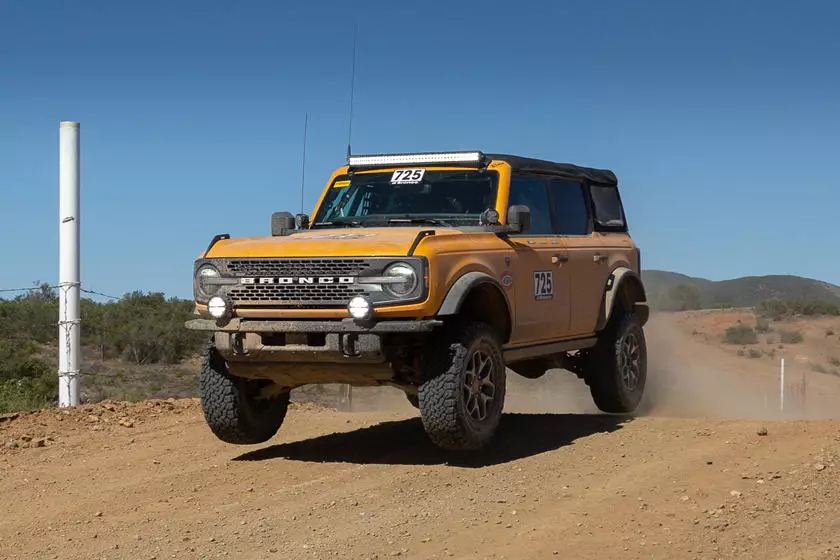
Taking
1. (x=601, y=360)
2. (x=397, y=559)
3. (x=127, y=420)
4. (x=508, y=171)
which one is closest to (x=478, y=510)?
(x=397, y=559)

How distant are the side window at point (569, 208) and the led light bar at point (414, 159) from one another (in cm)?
121

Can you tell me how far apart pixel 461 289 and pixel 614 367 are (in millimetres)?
3370

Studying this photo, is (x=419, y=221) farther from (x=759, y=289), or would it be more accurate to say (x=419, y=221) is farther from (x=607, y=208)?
(x=759, y=289)

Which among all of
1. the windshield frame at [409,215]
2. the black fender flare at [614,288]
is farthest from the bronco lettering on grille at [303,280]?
the black fender flare at [614,288]

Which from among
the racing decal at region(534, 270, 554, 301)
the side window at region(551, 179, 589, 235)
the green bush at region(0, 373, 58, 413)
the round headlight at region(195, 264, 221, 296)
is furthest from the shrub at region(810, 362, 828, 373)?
the round headlight at region(195, 264, 221, 296)

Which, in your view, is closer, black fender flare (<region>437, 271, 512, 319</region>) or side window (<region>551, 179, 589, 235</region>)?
black fender flare (<region>437, 271, 512, 319</region>)

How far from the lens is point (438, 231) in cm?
912

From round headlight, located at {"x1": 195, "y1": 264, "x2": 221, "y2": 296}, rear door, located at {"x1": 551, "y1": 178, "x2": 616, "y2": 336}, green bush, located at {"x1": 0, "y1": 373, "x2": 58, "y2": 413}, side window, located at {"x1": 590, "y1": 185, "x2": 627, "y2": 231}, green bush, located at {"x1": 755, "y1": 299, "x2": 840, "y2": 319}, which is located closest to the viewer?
round headlight, located at {"x1": 195, "y1": 264, "x2": 221, "y2": 296}

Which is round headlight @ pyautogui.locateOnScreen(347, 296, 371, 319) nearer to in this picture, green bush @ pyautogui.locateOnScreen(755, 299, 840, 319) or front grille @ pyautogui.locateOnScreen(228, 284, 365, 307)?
front grille @ pyautogui.locateOnScreen(228, 284, 365, 307)

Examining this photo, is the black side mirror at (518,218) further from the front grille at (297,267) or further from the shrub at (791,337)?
the shrub at (791,337)

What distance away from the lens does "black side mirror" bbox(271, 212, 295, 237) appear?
10.3 metres

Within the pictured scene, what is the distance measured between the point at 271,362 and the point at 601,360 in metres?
3.90

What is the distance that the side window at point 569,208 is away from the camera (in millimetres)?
11062

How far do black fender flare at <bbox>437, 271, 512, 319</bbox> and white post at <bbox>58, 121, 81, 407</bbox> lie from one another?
19.7 feet
